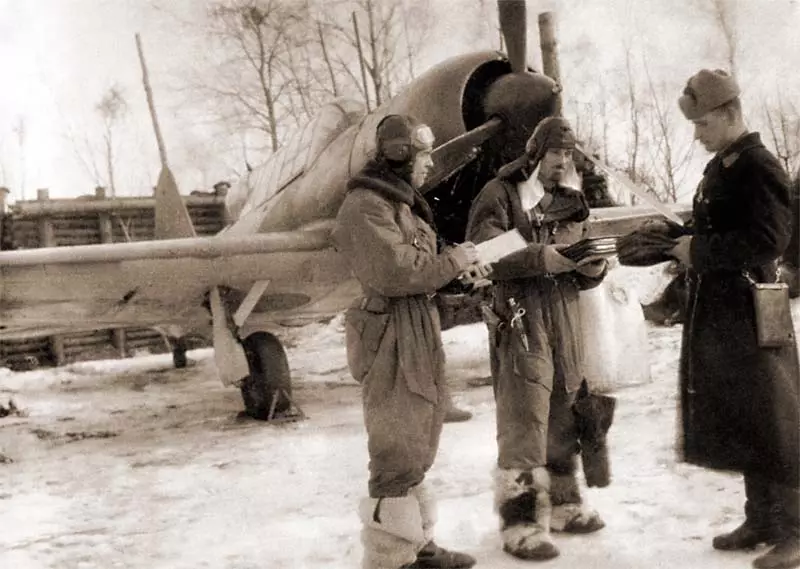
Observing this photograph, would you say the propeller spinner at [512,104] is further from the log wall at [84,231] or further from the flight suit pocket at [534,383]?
the log wall at [84,231]

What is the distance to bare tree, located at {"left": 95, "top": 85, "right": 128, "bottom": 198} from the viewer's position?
177 inches

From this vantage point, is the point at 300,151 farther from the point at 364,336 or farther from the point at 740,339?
the point at 740,339

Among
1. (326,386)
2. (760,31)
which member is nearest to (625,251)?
(760,31)

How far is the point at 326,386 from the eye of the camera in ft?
23.4

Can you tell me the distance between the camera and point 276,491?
11.4 ft

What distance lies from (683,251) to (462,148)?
2.00 metres

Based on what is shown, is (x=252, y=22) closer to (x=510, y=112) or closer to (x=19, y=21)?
(x=19, y=21)

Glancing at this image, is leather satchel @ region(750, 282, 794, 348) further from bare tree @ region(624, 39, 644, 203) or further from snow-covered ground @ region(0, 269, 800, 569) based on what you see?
bare tree @ region(624, 39, 644, 203)

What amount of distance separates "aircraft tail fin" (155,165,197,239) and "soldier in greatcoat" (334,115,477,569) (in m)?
5.36

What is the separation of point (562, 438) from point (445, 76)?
2.38 meters

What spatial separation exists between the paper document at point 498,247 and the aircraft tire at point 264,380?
10.9 ft

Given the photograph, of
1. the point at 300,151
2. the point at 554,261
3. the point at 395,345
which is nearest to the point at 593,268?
the point at 554,261

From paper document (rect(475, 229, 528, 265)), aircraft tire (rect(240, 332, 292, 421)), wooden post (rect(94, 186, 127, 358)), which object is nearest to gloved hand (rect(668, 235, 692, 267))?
paper document (rect(475, 229, 528, 265))

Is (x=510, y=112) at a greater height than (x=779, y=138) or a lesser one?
greater
